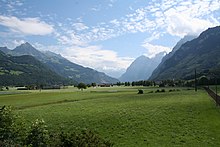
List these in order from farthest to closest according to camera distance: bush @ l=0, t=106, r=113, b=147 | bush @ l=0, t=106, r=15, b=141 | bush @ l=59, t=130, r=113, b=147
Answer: bush @ l=0, t=106, r=15, b=141, bush @ l=0, t=106, r=113, b=147, bush @ l=59, t=130, r=113, b=147

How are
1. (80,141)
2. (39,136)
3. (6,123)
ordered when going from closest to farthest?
(80,141) → (39,136) → (6,123)

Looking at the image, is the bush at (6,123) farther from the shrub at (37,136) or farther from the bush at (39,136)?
the shrub at (37,136)

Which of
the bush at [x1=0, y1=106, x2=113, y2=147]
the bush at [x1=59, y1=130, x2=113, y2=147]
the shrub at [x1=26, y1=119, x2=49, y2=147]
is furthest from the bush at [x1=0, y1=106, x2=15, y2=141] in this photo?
the bush at [x1=59, y1=130, x2=113, y2=147]

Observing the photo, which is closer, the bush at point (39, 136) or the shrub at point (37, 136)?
the bush at point (39, 136)

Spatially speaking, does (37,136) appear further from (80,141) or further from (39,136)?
(80,141)

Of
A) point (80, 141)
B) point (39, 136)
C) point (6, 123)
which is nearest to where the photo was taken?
point (80, 141)

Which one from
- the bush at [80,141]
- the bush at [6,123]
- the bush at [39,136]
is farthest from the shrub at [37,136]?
the bush at [6,123]

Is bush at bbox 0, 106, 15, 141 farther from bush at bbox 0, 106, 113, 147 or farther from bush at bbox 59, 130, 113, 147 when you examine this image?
bush at bbox 59, 130, 113, 147

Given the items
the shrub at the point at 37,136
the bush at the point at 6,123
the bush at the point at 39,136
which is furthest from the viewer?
the bush at the point at 6,123

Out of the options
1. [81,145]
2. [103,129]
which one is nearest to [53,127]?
[103,129]

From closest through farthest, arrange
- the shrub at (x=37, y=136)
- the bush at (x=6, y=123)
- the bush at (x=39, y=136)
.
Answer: the bush at (x=39, y=136) → the shrub at (x=37, y=136) → the bush at (x=6, y=123)

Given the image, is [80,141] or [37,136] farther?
[37,136]

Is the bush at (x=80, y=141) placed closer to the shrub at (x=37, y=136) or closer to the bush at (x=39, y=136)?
the bush at (x=39, y=136)

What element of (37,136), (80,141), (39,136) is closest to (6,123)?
(37,136)
